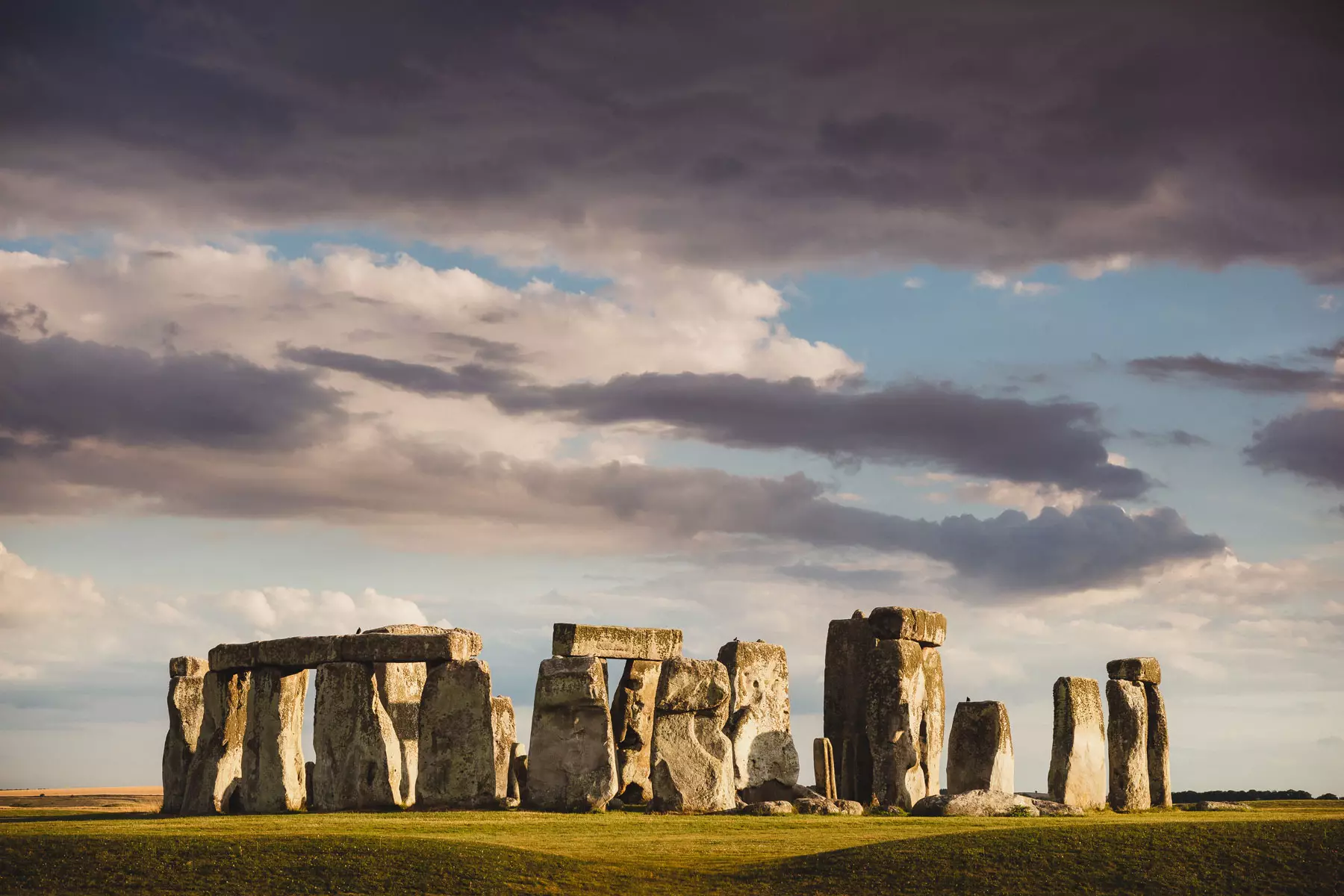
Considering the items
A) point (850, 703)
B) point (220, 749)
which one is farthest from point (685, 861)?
point (220, 749)

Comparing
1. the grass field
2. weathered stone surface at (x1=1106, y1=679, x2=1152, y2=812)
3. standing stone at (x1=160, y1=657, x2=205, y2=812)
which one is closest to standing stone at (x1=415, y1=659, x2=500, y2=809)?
the grass field

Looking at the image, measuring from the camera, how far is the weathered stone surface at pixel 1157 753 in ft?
109

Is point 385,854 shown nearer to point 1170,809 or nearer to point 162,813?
point 162,813

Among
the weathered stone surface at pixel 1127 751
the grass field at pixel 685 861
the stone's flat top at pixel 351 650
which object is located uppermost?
the stone's flat top at pixel 351 650

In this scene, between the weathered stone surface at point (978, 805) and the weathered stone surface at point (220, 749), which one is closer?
the weathered stone surface at point (978, 805)

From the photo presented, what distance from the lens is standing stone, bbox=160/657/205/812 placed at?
3142 centimetres

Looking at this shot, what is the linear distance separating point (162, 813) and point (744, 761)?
35.9ft

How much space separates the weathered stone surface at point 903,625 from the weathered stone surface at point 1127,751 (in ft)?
12.7

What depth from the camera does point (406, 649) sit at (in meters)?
28.2

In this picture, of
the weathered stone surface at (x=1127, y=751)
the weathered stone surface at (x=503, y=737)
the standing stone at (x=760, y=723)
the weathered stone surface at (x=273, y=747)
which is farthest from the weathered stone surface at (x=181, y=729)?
the weathered stone surface at (x=1127, y=751)

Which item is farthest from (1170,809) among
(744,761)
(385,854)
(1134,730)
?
(385,854)

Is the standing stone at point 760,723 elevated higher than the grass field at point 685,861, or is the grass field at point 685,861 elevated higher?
the standing stone at point 760,723

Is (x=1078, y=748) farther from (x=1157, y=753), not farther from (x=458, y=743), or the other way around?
(x=458, y=743)

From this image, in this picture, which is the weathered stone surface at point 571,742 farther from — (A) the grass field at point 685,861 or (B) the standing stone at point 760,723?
(A) the grass field at point 685,861
